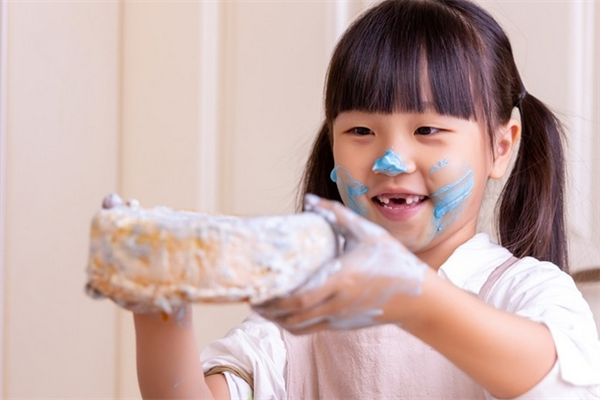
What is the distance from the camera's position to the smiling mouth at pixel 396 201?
945 millimetres

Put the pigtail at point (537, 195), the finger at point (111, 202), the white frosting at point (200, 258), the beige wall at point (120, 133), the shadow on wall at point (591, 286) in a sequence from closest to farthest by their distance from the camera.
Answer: the white frosting at point (200, 258) → the finger at point (111, 202) → the pigtail at point (537, 195) → the shadow on wall at point (591, 286) → the beige wall at point (120, 133)

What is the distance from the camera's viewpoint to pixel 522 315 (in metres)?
0.82

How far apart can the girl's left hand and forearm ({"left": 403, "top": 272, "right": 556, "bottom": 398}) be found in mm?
31

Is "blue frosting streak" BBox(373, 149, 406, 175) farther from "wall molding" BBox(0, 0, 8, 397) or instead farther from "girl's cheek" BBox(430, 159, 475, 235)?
"wall molding" BBox(0, 0, 8, 397)

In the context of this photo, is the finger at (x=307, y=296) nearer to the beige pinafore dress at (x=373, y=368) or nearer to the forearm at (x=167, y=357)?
the forearm at (x=167, y=357)

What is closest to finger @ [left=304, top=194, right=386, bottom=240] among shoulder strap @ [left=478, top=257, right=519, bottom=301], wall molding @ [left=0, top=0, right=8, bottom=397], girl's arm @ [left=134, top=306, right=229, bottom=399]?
girl's arm @ [left=134, top=306, right=229, bottom=399]

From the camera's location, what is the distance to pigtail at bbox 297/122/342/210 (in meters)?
1.15

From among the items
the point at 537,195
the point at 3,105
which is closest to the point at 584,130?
the point at 537,195

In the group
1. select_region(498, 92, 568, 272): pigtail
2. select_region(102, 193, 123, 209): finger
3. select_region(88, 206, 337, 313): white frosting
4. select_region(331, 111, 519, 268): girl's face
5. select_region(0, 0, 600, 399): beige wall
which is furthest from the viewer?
select_region(0, 0, 600, 399): beige wall

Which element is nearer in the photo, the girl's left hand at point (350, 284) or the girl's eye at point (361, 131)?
the girl's left hand at point (350, 284)

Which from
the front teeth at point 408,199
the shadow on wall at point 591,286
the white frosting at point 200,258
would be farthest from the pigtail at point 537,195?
the white frosting at point 200,258

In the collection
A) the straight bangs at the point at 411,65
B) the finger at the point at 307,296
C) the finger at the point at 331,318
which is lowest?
the finger at the point at 331,318

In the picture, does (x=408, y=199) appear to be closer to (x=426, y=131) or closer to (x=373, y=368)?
(x=426, y=131)

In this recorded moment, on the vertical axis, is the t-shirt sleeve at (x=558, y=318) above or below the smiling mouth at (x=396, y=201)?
below
